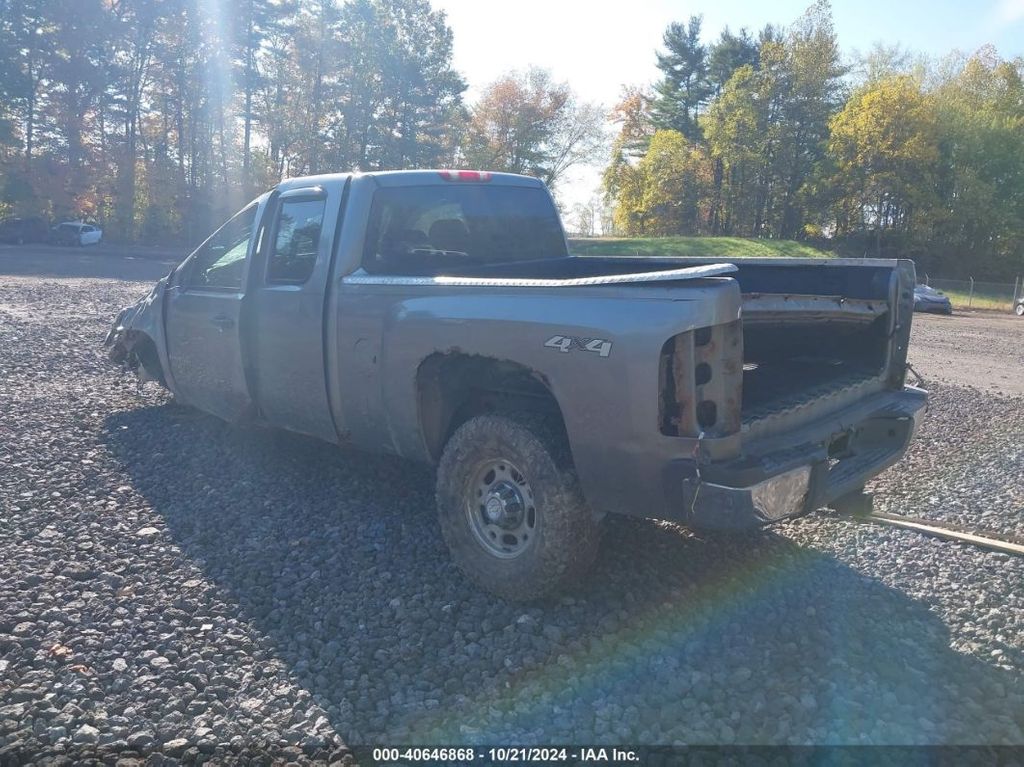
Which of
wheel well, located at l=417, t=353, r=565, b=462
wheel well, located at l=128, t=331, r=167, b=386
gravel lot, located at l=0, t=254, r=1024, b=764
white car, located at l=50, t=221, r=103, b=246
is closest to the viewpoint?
gravel lot, located at l=0, t=254, r=1024, b=764

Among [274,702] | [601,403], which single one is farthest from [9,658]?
[601,403]

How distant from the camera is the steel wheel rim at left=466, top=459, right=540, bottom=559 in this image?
402 centimetres

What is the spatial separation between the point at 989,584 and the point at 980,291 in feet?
142

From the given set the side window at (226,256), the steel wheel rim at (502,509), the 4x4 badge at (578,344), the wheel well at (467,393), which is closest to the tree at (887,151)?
the side window at (226,256)

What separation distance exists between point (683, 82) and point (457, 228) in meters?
62.8

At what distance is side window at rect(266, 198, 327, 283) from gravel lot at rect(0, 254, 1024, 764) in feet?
4.70

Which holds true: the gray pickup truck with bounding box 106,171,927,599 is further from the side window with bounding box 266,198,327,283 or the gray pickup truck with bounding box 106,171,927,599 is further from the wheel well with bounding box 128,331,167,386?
the wheel well with bounding box 128,331,167,386

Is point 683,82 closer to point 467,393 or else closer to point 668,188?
point 668,188

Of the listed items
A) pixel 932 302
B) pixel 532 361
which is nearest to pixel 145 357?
pixel 532 361

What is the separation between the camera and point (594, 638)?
3.75m

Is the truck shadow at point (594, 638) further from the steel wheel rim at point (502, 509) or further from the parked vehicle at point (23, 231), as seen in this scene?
the parked vehicle at point (23, 231)

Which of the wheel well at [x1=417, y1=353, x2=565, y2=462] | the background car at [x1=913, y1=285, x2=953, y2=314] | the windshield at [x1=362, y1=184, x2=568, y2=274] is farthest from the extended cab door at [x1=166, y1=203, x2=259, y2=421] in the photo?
the background car at [x1=913, y1=285, x2=953, y2=314]

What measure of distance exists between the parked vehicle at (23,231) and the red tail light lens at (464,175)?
42.9 m

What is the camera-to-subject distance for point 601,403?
11.7 ft
